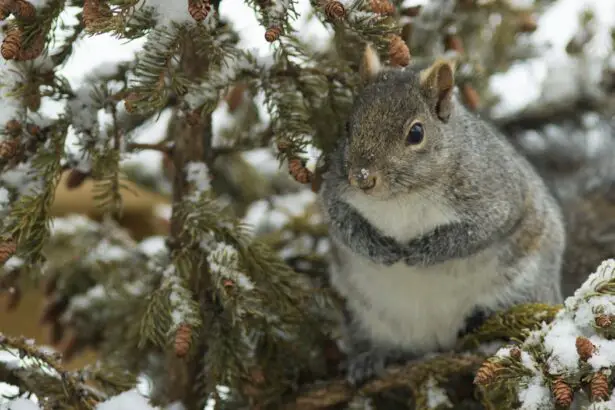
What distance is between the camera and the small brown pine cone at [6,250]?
43.4 inches

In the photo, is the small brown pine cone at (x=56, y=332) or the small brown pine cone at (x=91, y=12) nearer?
the small brown pine cone at (x=91, y=12)

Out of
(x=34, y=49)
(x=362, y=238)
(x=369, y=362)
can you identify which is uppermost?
(x=34, y=49)

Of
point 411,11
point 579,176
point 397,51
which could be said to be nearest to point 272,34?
point 397,51

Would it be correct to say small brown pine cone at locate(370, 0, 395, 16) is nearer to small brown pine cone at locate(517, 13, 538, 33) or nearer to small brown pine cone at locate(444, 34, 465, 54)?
small brown pine cone at locate(444, 34, 465, 54)

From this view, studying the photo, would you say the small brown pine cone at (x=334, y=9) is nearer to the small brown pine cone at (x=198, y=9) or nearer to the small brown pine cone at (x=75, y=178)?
the small brown pine cone at (x=198, y=9)

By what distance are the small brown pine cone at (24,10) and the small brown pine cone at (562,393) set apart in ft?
2.70

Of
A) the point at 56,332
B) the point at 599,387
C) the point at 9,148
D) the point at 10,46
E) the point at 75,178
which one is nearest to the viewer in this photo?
the point at 599,387

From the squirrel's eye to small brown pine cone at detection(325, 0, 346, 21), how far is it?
10.9 inches

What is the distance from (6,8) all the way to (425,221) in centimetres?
72

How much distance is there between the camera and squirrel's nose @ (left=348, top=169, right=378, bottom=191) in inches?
48.3

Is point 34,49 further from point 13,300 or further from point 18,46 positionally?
point 13,300

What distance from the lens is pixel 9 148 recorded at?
3.85 ft

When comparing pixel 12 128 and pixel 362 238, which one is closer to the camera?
pixel 12 128

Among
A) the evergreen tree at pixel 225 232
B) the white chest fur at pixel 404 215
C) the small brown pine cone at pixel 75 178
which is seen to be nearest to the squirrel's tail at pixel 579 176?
the evergreen tree at pixel 225 232
